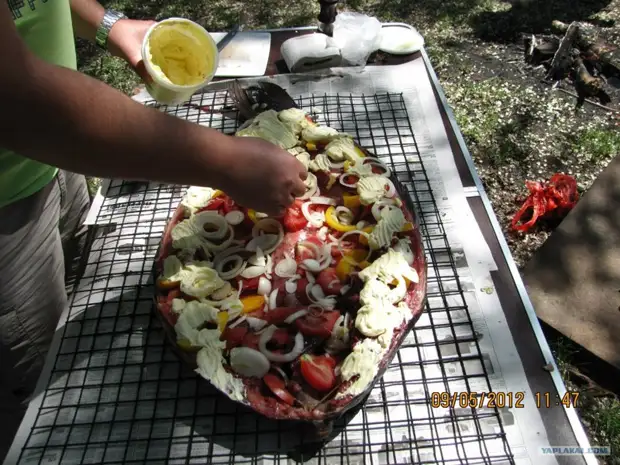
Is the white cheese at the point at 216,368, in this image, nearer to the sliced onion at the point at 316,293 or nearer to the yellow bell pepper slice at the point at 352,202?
the sliced onion at the point at 316,293

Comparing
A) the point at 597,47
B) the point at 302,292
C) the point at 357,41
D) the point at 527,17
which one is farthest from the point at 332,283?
the point at 527,17

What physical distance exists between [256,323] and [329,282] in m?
0.33

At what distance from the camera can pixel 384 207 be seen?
2232 mm

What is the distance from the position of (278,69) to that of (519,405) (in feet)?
8.30

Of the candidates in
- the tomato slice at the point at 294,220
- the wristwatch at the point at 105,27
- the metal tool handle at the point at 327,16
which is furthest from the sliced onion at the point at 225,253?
the metal tool handle at the point at 327,16

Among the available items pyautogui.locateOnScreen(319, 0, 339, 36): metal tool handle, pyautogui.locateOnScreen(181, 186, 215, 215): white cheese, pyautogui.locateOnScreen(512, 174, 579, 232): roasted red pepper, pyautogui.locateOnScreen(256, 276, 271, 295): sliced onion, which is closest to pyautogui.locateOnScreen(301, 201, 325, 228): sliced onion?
pyautogui.locateOnScreen(256, 276, 271, 295): sliced onion

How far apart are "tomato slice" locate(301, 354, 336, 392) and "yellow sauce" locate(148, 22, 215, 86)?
120 cm

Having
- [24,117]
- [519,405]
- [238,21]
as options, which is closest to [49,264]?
[24,117]

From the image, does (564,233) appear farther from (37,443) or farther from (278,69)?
(37,443)

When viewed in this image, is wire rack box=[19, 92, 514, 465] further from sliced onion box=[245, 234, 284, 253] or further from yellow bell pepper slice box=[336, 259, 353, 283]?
sliced onion box=[245, 234, 284, 253]

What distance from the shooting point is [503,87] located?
419cm

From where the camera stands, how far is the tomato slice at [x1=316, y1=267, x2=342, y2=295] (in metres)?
2.07

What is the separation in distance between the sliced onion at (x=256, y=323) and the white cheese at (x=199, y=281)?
0.61 ft

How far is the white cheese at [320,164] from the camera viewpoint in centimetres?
245
